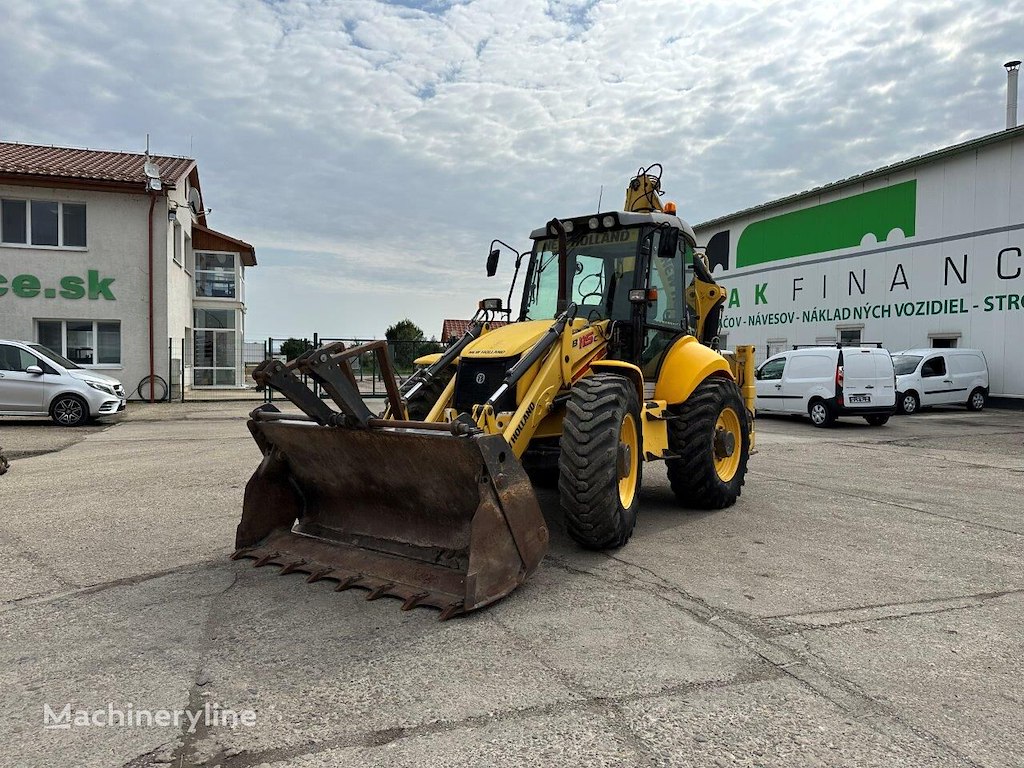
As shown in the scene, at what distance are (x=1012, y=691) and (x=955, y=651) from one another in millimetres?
413

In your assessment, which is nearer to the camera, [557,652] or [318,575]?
[557,652]

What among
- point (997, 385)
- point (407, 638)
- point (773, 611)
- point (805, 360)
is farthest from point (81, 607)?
point (997, 385)

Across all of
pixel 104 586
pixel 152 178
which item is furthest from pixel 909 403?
pixel 152 178

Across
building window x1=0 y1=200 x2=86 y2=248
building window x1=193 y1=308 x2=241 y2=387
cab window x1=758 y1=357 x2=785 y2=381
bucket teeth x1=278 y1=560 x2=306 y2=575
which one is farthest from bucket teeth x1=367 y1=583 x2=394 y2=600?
building window x1=193 y1=308 x2=241 y2=387

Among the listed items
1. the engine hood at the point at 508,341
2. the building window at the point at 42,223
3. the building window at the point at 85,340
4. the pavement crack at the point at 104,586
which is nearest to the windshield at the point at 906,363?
the engine hood at the point at 508,341

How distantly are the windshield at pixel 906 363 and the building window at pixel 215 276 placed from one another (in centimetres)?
2147

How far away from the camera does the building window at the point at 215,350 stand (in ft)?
81.8

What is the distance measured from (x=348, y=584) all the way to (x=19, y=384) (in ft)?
42.1

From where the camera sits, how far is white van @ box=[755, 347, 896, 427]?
15375 millimetres

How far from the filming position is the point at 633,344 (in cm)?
612

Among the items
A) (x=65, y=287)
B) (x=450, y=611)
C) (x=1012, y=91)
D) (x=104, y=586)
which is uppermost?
(x=1012, y=91)

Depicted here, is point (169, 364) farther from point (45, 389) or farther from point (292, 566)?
point (292, 566)

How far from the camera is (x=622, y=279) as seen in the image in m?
6.28

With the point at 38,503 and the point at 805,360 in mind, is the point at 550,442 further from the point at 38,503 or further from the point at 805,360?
the point at 805,360
